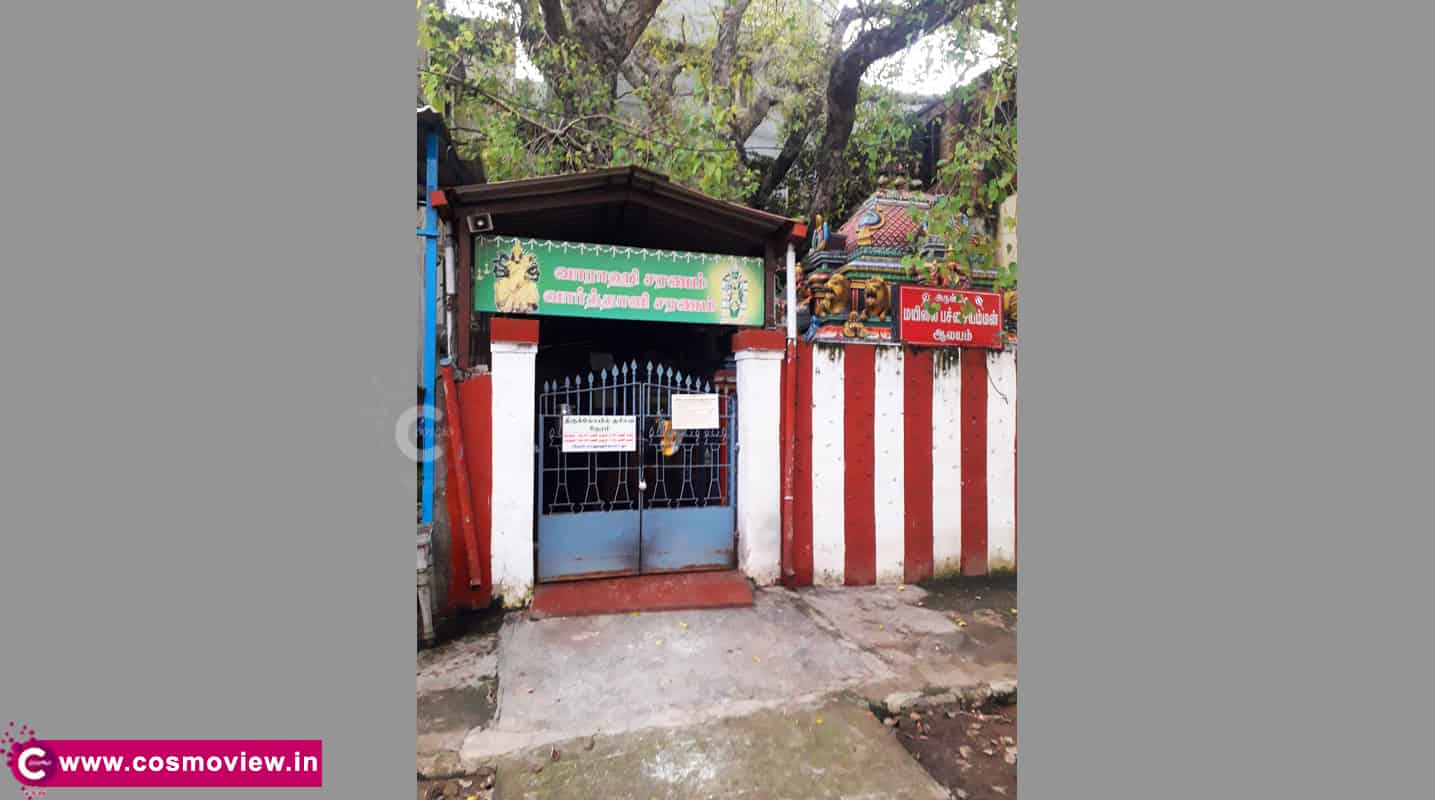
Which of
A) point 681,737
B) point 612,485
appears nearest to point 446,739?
point 681,737

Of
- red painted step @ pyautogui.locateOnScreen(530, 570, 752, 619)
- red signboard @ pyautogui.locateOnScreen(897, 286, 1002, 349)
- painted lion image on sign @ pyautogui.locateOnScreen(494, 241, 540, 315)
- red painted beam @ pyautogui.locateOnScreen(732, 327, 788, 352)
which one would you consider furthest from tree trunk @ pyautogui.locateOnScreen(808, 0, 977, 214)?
red painted step @ pyautogui.locateOnScreen(530, 570, 752, 619)

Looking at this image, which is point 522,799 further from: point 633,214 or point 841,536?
point 633,214

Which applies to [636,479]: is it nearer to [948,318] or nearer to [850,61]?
[948,318]

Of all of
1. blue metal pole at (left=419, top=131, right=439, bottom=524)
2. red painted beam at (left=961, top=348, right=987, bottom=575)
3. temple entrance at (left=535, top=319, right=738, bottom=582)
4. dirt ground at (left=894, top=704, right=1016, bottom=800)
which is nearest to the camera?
dirt ground at (left=894, top=704, right=1016, bottom=800)

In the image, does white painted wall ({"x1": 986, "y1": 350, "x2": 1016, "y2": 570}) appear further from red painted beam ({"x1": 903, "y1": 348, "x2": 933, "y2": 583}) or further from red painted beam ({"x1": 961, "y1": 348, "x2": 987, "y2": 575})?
red painted beam ({"x1": 903, "y1": 348, "x2": 933, "y2": 583})

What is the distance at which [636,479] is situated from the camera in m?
5.59

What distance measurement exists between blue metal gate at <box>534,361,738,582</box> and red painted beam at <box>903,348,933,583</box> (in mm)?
1630

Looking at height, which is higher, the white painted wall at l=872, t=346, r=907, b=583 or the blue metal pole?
the blue metal pole

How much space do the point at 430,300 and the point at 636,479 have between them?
87.4 inches

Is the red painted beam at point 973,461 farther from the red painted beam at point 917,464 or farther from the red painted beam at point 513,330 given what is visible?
the red painted beam at point 513,330

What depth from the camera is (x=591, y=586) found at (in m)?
5.00

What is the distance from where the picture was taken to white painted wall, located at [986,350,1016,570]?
6062 millimetres

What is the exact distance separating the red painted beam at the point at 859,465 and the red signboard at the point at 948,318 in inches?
20.0

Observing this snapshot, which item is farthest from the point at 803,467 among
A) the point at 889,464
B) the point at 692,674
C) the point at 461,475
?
the point at 461,475
